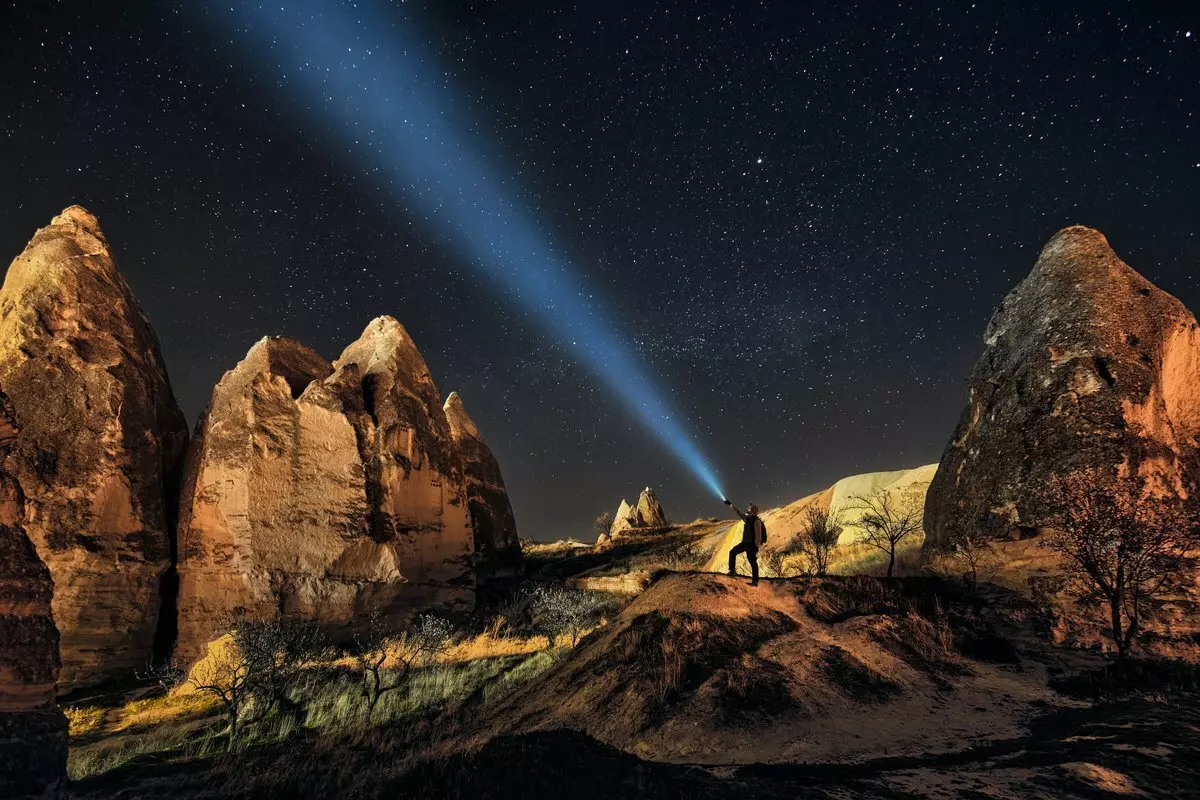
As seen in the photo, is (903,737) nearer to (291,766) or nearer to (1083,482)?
(1083,482)

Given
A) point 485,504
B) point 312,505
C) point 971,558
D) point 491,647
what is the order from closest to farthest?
1. point 971,558
2. point 491,647
3. point 312,505
4. point 485,504

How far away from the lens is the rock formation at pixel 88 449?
50.8ft

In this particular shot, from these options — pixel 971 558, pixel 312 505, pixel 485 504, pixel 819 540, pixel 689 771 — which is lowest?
pixel 689 771

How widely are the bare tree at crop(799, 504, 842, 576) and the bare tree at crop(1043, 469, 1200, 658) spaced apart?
363 inches

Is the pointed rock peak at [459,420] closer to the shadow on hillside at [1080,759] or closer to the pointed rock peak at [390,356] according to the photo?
the pointed rock peak at [390,356]

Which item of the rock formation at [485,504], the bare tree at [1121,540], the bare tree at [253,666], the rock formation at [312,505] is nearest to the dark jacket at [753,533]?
the bare tree at [1121,540]

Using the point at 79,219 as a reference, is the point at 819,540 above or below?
below

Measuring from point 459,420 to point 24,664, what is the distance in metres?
31.3

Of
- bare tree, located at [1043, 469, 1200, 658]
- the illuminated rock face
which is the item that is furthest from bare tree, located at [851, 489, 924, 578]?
bare tree, located at [1043, 469, 1200, 658]

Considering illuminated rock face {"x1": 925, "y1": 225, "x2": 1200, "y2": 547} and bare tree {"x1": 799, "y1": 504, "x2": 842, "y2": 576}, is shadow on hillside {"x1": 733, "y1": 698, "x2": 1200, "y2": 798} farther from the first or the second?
bare tree {"x1": 799, "y1": 504, "x2": 842, "y2": 576}

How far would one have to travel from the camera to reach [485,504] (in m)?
33.7

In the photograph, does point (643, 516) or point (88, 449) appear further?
point (643, 516)

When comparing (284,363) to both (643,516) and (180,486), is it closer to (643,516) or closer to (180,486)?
(180,486)

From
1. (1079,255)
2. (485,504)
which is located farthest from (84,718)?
(1079,255)
